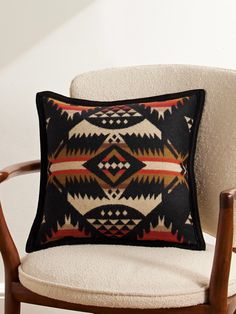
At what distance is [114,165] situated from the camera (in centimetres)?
141

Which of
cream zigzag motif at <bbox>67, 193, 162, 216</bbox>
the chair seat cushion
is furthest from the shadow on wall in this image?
the chair seat cushion

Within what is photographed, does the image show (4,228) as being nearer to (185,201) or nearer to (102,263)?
(102,263)

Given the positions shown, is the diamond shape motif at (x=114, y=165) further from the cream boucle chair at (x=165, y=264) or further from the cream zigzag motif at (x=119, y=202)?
the cream boucle chair at (x=165, y=264)

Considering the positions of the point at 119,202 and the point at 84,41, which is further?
the point at 84,41

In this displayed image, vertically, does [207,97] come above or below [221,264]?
above

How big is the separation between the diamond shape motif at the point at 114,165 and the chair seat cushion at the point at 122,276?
16 cm

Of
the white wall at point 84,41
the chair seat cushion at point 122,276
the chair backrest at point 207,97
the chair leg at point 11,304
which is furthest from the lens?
the white wall at point 84,41

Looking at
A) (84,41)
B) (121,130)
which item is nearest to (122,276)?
(121,130)

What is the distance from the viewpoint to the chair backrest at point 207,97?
150 centimetres

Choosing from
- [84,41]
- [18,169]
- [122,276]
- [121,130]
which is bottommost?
[122,276]

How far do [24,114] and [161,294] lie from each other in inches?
39.7

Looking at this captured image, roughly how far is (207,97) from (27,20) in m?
0.73

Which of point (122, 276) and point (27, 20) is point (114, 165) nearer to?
point (122, 276)

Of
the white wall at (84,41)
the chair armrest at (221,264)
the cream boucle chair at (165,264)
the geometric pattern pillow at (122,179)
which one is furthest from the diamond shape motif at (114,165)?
the white wall at (84,41)
